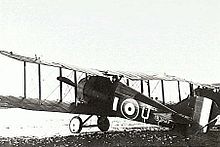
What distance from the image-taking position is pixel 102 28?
4.09m

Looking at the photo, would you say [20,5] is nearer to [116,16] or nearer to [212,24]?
[116,16]

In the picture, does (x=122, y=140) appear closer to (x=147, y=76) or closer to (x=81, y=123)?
(x=81, y=123)

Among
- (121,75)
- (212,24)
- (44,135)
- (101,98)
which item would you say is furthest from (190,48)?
(44,135)

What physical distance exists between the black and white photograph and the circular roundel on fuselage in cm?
1

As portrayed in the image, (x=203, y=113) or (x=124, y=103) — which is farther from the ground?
(x=124, y=103)

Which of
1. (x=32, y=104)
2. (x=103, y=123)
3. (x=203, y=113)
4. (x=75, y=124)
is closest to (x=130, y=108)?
(x=103, y=123)

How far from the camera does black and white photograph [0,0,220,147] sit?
154 inches

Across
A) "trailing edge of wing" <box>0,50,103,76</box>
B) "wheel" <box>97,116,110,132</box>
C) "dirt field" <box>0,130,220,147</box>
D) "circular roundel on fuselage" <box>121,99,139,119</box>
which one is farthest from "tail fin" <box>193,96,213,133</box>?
"trailing edge of wing" <box>0,50,103,76</box>

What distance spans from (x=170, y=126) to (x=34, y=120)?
4.78 ft

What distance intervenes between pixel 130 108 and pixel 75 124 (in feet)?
2.13

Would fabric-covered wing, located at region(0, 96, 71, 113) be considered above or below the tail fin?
above

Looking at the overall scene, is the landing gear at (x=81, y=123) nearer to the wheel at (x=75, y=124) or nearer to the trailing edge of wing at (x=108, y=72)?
the wheel at (x=75, y=124)

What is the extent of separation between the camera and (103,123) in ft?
15.0

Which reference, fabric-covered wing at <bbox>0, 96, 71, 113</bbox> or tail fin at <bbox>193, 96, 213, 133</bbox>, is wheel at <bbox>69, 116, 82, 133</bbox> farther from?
tail fin at <bbox>193, 96, 213, 133</bbox>
